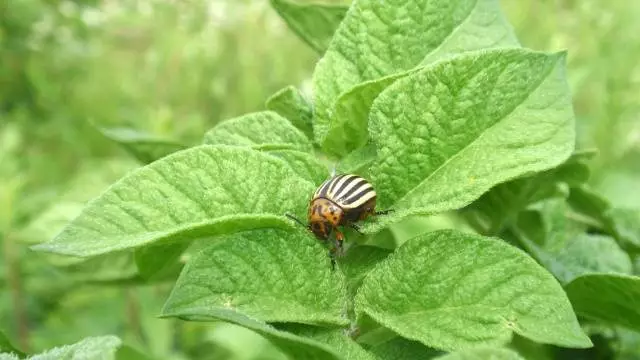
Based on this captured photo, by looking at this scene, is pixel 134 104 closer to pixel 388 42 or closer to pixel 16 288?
pixel 16 288

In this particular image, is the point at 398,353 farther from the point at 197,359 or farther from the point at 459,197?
the point at 197,359

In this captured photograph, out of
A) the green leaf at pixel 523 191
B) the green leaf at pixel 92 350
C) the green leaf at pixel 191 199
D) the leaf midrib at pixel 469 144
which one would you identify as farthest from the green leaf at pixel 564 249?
the green leaf at pixel 92 350

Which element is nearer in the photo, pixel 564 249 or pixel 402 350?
pixel 402 350

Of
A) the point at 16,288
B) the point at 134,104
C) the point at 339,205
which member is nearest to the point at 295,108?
the point at 339,205

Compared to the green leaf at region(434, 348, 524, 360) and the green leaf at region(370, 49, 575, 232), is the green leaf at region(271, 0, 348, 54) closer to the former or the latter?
the green leaf at region(370, 49, 575, 232)

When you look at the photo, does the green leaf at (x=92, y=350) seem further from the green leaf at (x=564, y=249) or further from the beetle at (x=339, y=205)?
the green leaf at (x=564, y=249)

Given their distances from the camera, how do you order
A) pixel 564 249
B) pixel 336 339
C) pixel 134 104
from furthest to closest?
pixel 134 104 < pixel 564 249 < pixel 336 339
